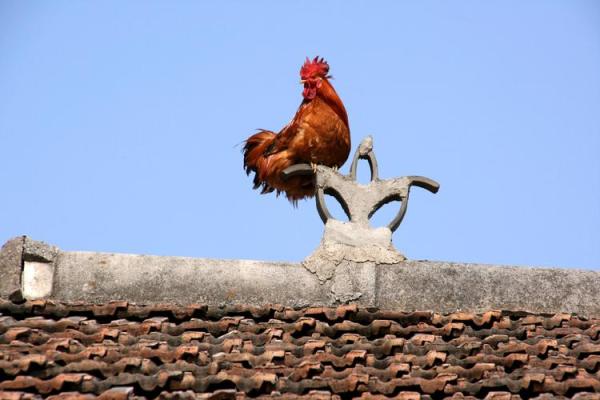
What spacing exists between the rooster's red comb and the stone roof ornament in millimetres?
2049

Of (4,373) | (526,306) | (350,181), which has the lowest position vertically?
(4,373)

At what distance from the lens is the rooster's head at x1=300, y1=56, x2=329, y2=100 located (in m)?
10.3

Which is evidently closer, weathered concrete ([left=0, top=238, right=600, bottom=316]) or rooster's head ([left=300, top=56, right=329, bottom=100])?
weathered concrete ([left=0, top=238, right=600, bottom=316])

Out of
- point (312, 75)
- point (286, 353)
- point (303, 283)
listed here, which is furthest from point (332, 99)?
point (286, 353)

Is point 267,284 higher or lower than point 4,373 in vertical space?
higher

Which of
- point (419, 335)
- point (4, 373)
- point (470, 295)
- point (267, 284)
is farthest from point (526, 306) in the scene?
point (4, 373)

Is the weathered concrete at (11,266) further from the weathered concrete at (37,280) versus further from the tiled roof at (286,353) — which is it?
the tiled roof at (286,353)

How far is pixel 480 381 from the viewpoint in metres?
7.06

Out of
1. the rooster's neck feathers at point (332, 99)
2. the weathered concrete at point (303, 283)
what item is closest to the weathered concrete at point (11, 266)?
the weathered concrete at point (303, 283)

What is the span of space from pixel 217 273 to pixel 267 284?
12.5 inches

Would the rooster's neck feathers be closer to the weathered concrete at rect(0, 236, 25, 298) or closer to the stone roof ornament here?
the stone roof ornament

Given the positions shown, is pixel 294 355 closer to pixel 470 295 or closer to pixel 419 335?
pixel 419 335

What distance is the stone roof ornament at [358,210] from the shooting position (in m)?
8.36

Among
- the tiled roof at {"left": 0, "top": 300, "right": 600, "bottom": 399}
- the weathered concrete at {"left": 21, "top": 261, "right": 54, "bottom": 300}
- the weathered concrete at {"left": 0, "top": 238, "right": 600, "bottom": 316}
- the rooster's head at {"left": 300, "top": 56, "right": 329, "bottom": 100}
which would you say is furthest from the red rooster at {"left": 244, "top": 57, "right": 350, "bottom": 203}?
the weathered concrete at {"left": 21, "top": 261, "right": 54, "bottom": 300}
